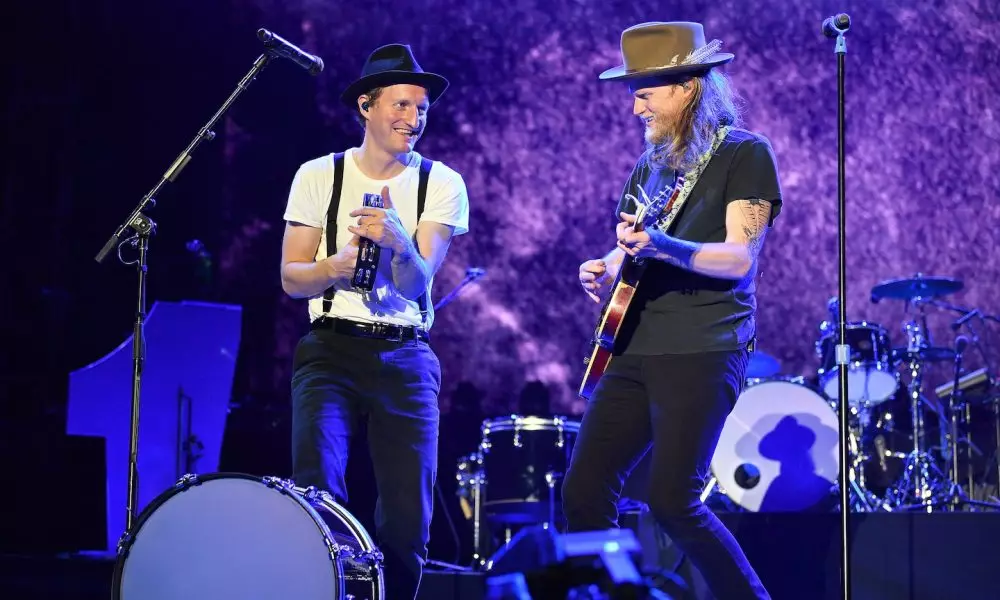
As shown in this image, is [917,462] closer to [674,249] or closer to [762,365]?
[762,365]

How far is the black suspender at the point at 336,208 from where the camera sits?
4.53 metres

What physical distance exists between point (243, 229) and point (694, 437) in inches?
209

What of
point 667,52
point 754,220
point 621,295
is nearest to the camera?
point 754,220

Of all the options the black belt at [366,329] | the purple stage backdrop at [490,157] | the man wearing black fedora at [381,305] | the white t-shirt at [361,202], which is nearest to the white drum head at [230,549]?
the man wearing black fedora at [381,305]

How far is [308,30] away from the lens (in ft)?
28.0

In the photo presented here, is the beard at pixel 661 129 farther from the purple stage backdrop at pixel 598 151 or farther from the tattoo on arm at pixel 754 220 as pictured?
the purple stage backdrop at pixel 598 151

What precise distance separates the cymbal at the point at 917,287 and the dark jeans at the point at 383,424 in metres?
4.78

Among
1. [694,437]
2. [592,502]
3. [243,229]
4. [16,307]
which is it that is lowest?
[592,502]

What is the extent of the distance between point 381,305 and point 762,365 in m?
4.46

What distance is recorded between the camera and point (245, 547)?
3742 mm

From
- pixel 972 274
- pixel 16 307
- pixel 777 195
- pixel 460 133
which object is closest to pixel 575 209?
pixel 460 133

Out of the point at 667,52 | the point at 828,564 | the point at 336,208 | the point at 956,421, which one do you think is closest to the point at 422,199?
the point at 336,208

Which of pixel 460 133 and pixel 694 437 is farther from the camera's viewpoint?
pixel 460 133

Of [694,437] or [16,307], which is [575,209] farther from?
[694,437]
